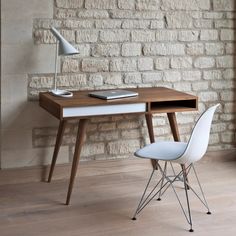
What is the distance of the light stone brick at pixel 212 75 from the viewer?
4.44 meters

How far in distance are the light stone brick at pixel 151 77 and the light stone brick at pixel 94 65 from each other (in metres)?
0.37

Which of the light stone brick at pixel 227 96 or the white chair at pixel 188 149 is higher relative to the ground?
the light stone brick at pixel 227 96

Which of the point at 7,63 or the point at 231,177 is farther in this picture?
the point at 231,177

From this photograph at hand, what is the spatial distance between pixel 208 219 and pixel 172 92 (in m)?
1.13

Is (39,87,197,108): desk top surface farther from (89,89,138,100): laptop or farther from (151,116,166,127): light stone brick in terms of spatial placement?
(151,116,166,127): light stone brick

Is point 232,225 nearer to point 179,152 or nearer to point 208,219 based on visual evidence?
point 208,219

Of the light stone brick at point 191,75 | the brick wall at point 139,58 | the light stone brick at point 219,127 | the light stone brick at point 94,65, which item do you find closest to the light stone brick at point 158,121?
the brick wall at point 139,58

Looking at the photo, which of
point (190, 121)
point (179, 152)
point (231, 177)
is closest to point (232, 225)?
point (179, 152)

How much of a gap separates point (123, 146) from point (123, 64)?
730mm

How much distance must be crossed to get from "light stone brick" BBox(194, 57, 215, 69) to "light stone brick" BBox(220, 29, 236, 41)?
0.77ft

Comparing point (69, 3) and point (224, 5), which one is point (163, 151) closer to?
point (69, 3)

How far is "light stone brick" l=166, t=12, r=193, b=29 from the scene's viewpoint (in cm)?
423

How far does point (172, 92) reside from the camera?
12.7 ft

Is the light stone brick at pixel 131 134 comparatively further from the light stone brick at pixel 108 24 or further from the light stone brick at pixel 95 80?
the light stone brick at pixel 108 24
